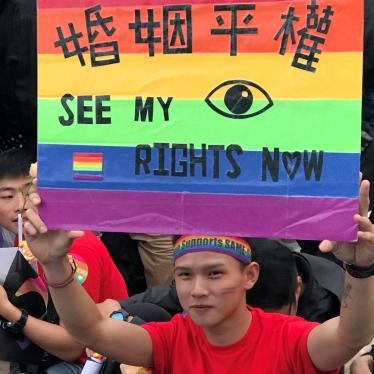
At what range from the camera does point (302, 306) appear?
3.32 m

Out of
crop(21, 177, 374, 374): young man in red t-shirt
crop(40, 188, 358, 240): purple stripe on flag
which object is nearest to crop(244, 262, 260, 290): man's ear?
crop(21, 177, 374, 374): young man in red t-shirt

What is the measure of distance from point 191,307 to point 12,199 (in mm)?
1542

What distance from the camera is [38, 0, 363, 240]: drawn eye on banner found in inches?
87.6

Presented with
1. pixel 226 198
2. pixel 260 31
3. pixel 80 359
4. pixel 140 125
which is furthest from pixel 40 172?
pixel 80 359

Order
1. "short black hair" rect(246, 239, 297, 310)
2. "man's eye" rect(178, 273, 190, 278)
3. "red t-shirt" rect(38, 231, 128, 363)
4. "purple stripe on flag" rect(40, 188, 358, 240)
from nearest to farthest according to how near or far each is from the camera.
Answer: "purple stripe on flag" rect(40, 188, 358, 240), "man's eye" rect(178, 273, 190, 278), "short black hair" rect(246, 239, 297, 310), "red t-shirt" rect(38, 231, 128, 363)

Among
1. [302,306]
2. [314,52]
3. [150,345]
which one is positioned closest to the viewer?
[314,52]

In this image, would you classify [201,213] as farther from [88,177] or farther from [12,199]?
[12,199]

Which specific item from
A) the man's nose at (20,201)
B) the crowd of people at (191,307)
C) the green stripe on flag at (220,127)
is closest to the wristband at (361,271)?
the crowd of people at (191,307)

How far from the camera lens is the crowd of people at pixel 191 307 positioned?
2.38 m

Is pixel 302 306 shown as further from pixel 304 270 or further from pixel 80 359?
pixel 80 359

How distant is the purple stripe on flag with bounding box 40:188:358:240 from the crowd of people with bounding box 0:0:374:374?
0.04 metres

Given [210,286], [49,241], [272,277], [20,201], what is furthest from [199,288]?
[20,201]

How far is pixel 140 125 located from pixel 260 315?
765mm

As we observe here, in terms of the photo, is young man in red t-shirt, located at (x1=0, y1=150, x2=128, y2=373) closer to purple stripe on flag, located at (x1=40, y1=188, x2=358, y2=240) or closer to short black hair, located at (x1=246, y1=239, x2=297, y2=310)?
purple stripe on flag, located at (x1=40, y1=188, x2=358, y2=240)
